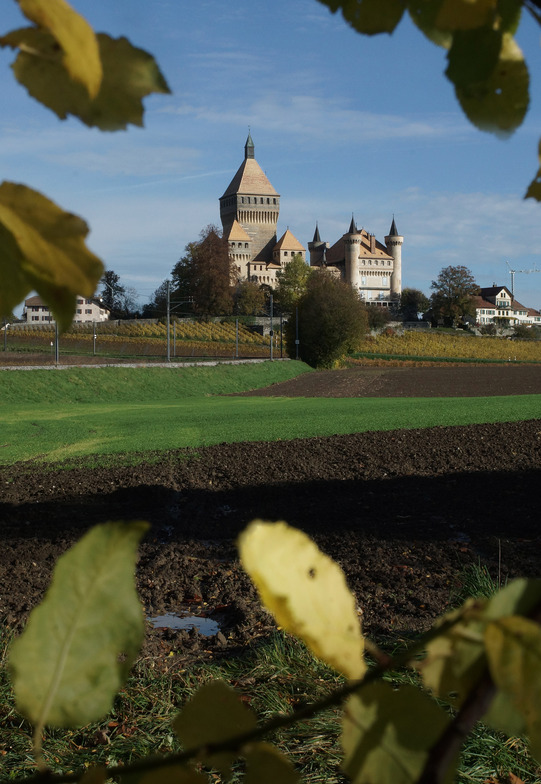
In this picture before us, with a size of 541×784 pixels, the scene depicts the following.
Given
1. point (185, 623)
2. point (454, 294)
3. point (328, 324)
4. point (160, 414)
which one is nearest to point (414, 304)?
point (454, 294)

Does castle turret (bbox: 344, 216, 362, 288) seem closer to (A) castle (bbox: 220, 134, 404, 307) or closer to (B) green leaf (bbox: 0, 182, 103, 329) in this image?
(A) castle (bbox: 220, 134, 404, 307)

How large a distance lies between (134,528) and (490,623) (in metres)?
0.13

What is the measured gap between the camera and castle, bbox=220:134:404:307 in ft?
351

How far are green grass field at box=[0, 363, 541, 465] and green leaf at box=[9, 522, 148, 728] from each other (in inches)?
555

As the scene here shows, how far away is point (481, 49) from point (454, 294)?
91926 millimetres

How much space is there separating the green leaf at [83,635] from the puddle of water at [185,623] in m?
5.07

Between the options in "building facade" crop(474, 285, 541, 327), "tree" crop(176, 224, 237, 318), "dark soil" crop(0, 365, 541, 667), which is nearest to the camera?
"dark soil" crop(0, 365, 541, 667)

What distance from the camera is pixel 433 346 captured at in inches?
2945

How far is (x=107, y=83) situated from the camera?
0.96 feet

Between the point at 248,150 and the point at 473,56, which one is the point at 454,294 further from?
the point at 473,56

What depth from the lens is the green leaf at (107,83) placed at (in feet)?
0.95

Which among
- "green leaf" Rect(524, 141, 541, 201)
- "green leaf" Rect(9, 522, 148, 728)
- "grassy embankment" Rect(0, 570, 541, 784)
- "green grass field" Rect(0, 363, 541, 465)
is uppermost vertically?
"green leaf" Rect(524, 141, 541, 201)

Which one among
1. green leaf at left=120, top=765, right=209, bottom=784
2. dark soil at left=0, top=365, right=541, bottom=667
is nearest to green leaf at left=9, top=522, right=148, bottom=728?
green leaf at left=120, top=765, right=209, bottom=784

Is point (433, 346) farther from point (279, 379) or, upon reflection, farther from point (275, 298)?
point (279, 379)
